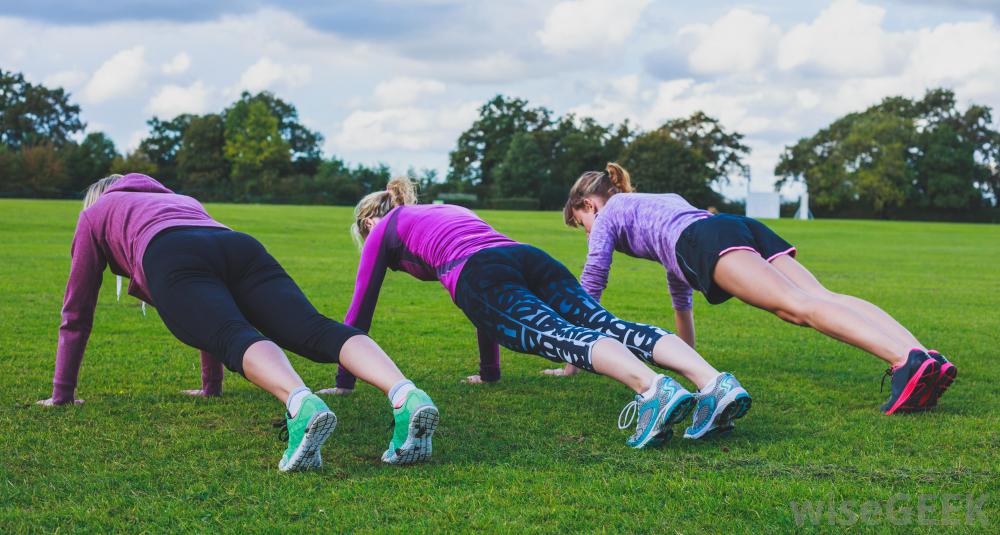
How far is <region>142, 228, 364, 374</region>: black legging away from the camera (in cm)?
389

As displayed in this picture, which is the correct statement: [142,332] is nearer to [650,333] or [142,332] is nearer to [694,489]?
[650,333]

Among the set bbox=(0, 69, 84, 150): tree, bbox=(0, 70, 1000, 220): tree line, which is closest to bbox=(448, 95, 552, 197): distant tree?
bbox=(0, 70, 1000, 220): tree line

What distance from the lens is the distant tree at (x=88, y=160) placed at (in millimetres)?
70000

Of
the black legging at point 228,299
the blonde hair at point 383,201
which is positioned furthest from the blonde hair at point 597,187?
the black legging at point 228,299

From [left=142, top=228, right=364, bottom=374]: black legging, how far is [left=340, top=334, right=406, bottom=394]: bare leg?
0.18 ft

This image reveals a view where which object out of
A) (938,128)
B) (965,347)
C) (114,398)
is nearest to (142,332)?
(114,398)

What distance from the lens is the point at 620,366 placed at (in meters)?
4.02

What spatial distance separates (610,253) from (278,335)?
223 cm

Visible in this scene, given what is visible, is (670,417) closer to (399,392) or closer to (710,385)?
(710,385)

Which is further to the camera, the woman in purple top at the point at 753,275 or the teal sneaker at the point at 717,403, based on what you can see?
the woman in purple top at the point at 753,275

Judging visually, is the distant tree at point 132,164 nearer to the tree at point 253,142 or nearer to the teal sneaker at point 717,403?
the tree at point 253,142

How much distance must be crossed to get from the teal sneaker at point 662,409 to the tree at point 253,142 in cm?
8137

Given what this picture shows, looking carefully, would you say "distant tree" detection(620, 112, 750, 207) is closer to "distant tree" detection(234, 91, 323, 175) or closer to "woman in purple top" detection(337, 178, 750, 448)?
"distant tree" detection(234, 91, 323, 175)

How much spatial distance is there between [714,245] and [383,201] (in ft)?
6.42
